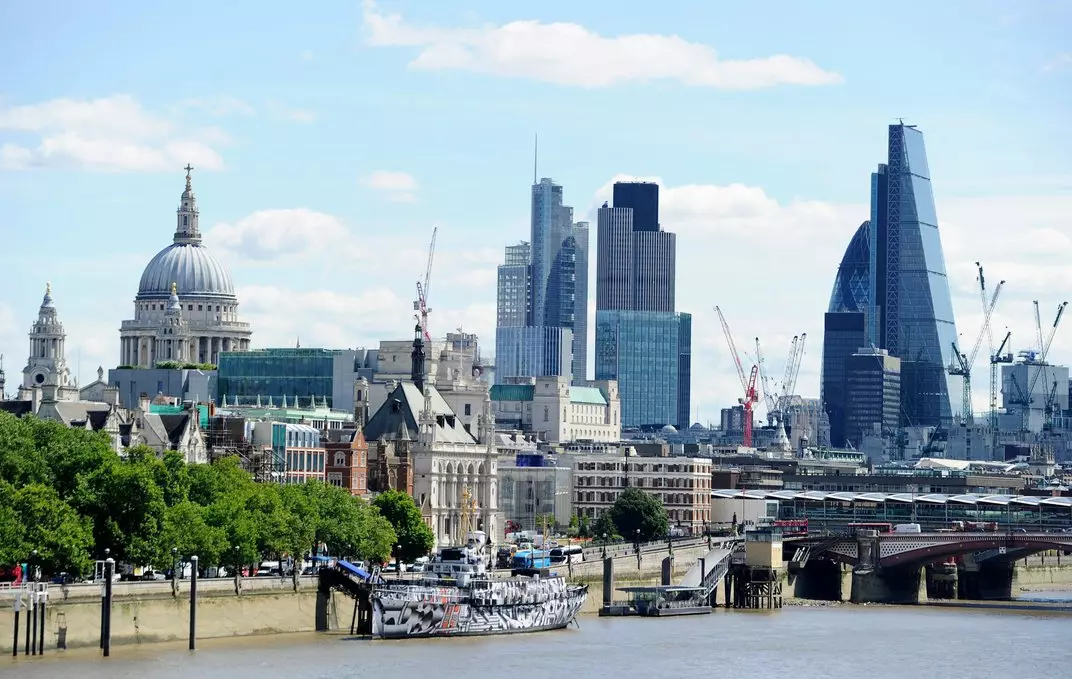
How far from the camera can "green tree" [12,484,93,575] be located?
10125 centimetres

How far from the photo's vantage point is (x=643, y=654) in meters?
111

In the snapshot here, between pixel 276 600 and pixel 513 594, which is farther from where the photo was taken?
pixel 513 594

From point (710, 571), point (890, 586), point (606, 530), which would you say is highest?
point (606, 530)

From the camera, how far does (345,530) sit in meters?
128

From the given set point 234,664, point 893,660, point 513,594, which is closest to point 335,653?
point 234,664

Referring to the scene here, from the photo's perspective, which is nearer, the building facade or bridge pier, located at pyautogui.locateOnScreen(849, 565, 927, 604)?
bridge pier, located at pyautogui.locateOnScreen(849, 565, 927, 604)

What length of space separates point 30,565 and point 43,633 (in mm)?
5341

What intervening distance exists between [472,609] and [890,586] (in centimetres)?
5676

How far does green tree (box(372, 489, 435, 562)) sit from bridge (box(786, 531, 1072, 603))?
Result: 27013 mm

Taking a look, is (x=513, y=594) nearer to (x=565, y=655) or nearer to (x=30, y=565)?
(x=565, y=655)

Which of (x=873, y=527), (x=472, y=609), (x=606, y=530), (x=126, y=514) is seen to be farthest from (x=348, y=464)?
(x=126, y=514)

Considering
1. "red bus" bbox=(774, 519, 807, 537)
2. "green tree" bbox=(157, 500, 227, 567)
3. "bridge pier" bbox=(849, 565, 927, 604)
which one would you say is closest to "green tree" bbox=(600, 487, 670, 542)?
"red bus" bbox=(774, 519, 807, 537)

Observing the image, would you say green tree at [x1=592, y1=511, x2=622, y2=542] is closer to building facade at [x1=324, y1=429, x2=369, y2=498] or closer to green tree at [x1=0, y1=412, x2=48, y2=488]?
building facade at [x1=324, y1=429, x2=369, y2=498]

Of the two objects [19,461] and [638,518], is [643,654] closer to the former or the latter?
[19,461]
